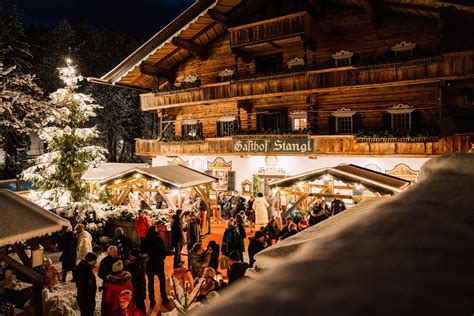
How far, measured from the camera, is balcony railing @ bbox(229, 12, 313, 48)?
20.0 m

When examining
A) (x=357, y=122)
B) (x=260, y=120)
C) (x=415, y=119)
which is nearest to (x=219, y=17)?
(x=260, y=120)

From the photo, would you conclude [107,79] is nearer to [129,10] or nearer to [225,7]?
[225,7]

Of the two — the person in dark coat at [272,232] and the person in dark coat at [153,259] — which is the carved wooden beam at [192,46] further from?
the person in dark coat at [153,259]

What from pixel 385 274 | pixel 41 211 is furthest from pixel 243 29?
pixel 385 274

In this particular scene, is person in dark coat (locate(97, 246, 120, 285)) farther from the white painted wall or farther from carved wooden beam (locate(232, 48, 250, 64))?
carved wooden beam (locate(232, 48, 250, 64))

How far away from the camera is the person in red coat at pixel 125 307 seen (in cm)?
568

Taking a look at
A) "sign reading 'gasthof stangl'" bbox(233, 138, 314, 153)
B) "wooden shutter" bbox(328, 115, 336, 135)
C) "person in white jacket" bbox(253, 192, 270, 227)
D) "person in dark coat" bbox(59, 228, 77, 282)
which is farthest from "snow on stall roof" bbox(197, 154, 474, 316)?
"wooden shutter" bbox(328, 115, 336, 135)

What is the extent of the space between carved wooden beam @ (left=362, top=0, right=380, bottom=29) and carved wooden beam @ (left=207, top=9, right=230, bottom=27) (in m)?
9.04

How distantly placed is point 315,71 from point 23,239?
17061mm

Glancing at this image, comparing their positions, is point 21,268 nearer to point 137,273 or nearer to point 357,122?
point 137,273

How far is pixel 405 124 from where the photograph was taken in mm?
19141

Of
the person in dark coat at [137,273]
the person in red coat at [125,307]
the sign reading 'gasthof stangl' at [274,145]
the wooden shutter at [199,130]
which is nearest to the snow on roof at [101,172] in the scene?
the wooden shutter at [199,130]

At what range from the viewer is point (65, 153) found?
58.7 feet

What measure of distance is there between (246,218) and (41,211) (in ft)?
36.8
